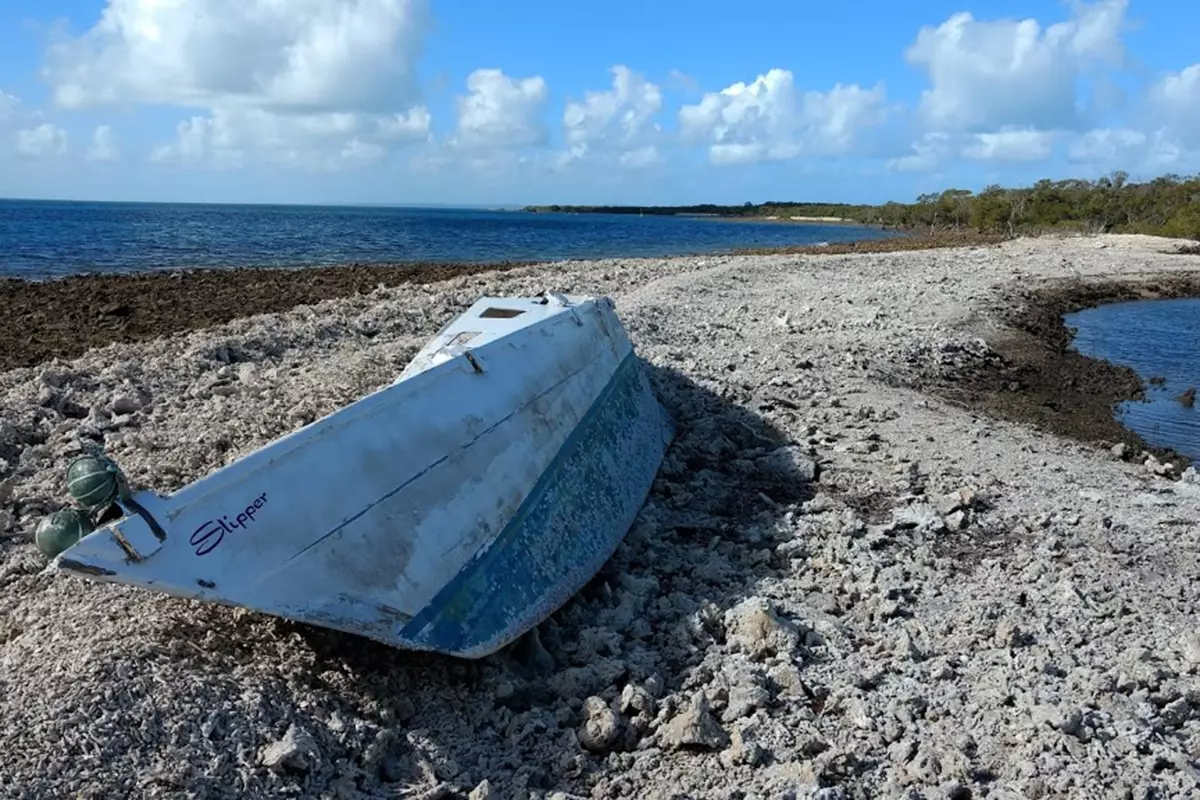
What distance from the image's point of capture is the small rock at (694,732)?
4.45m

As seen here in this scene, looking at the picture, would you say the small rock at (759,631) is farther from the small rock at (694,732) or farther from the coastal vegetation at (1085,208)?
the coastal vegetation at (1085,208)

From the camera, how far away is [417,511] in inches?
207

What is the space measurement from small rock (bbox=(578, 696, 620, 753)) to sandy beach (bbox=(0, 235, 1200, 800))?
0.01 m

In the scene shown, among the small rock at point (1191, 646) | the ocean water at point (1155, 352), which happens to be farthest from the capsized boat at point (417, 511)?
the ocean water at point (1155, 352)

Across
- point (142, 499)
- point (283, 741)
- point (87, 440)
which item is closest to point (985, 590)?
point (283, 741)

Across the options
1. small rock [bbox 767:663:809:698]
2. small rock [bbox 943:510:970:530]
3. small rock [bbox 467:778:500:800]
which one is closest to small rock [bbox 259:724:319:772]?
small rock [bbox 467:778:500:800]

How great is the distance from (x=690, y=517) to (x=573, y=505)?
1.40 m

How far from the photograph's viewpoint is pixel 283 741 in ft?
13.0

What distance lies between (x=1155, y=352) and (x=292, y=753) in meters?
18.6

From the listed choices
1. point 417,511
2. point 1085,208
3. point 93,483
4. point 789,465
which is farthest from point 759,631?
point 1085,208

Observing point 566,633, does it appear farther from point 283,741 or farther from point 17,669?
point 17,669

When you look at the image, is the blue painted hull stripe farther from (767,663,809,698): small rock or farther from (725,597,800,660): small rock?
(767,663,809,698): small rock

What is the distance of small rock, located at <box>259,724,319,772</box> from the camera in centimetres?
389

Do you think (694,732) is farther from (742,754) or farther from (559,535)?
(559,535)
